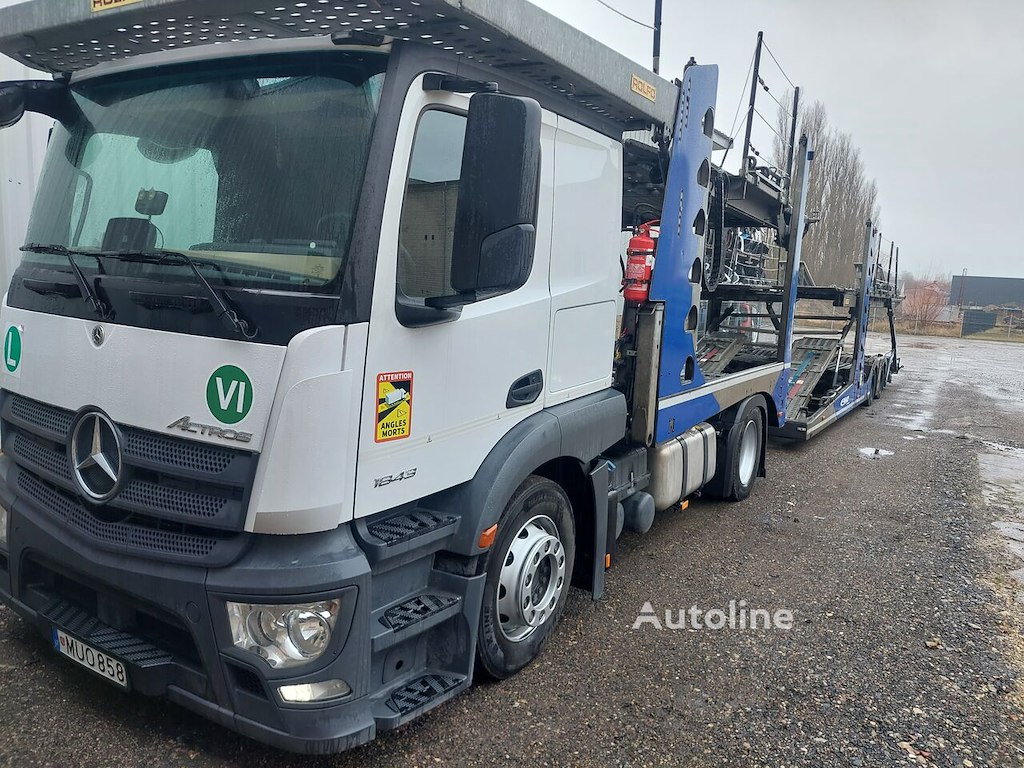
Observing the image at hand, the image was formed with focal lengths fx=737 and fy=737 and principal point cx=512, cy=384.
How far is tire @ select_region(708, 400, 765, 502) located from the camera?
562 cm

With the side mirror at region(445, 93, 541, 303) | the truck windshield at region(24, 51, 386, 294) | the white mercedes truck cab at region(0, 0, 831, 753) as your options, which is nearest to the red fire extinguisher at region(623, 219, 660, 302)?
the white mercedes truck cab at region(0, 0, 831, 753)

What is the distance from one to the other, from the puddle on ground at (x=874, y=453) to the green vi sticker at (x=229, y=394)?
7.53m

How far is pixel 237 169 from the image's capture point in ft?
7.89

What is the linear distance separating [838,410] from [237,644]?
8.76 meters

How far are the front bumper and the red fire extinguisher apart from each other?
2032 mm

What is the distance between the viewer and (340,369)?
2197 mm

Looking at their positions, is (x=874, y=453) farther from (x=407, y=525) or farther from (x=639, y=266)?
(x=407, y=525)

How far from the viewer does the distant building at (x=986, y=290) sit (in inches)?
2061

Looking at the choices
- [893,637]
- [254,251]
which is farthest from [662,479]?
[254,251]

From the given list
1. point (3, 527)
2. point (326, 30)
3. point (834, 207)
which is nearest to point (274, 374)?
point (326, 30)

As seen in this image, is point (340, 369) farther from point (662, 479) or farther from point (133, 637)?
point (662, 479)

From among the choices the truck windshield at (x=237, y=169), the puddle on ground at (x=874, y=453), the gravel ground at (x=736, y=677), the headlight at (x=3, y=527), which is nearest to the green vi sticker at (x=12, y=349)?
the truck windshield at (x=237, y=169)

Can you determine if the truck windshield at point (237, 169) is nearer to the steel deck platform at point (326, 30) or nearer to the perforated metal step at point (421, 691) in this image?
the steel deck platform at point (326, 30)

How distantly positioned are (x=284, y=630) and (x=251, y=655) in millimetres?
115
